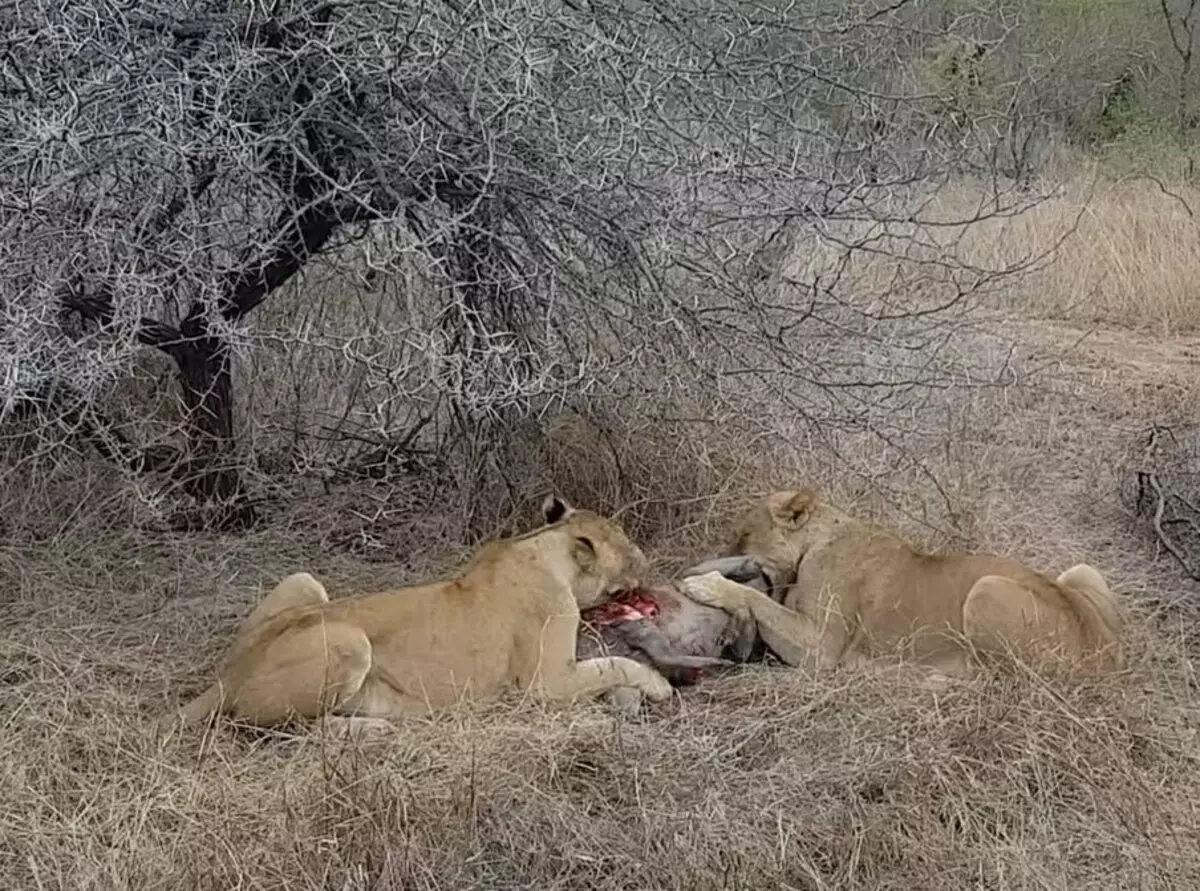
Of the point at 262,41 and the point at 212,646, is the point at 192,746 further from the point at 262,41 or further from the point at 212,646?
the point at 262,41

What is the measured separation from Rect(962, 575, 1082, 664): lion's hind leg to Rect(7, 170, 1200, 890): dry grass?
183 mm

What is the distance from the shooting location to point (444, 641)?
4715 mm

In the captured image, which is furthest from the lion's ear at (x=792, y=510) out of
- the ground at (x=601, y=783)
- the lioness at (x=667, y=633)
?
the ground at (x=601, y=783)

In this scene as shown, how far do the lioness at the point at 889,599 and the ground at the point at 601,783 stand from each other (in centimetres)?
20

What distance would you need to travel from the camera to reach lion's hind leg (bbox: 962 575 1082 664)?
471cm

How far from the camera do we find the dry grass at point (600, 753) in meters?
3.74

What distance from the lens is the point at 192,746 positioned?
4387mm

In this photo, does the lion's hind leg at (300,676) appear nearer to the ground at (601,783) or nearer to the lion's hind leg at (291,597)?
the ground at (601,783)

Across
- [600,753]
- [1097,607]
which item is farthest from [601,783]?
[1097,607]

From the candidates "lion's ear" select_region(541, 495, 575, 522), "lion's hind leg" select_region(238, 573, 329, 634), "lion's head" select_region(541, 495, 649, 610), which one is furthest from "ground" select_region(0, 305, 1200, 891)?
"lion's ear" select_region(541, 495, 575, 522)

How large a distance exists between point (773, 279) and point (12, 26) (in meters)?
3.04

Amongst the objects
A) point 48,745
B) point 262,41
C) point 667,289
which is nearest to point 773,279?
point 667,289

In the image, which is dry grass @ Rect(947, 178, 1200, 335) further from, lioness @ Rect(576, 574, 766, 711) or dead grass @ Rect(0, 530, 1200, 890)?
dead grass @ Rect(0, 530, 1200, 890)

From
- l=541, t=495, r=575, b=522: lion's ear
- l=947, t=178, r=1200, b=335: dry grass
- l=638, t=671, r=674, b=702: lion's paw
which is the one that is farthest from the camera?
l=947, t=178, r=1200, b=335: dry grass
